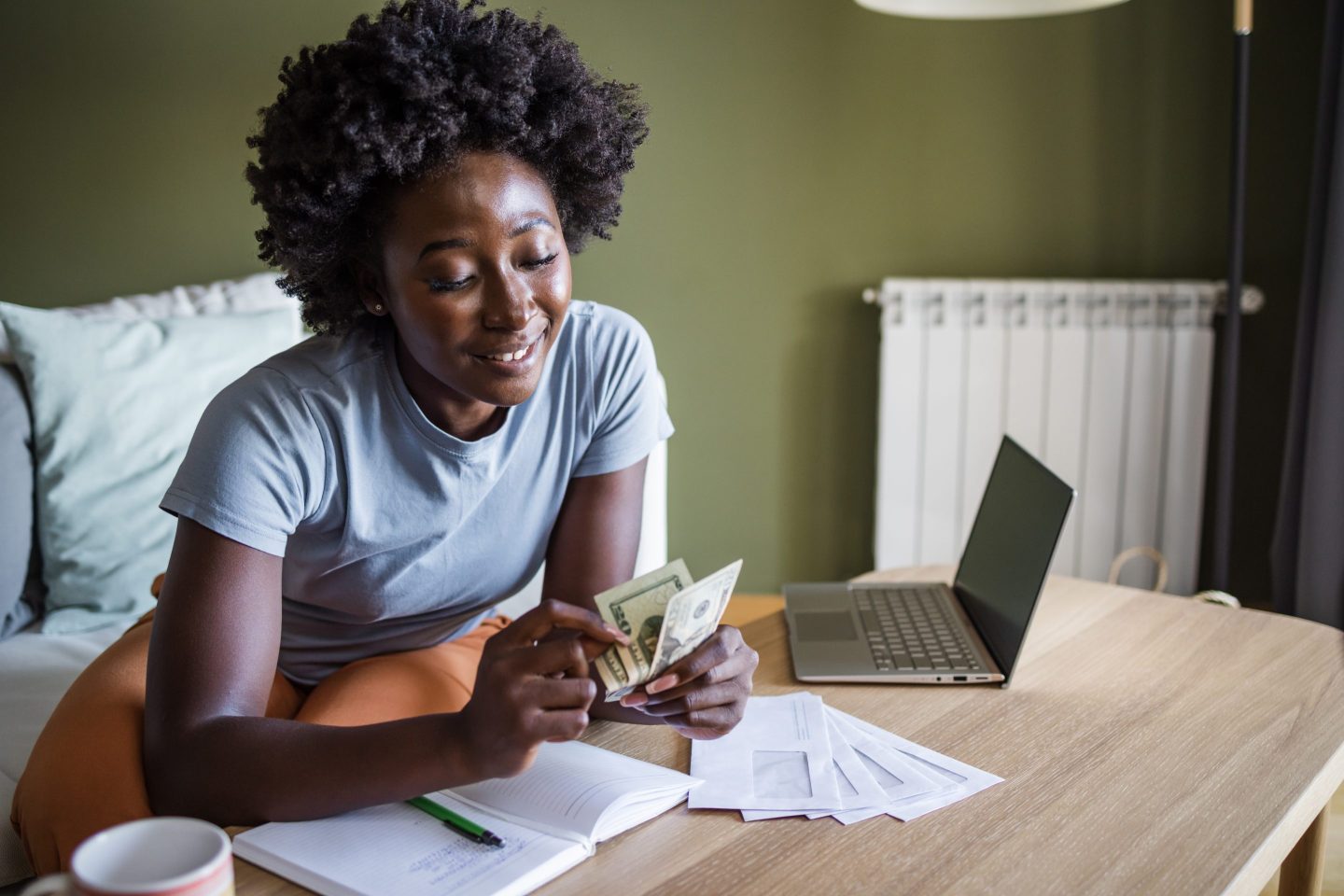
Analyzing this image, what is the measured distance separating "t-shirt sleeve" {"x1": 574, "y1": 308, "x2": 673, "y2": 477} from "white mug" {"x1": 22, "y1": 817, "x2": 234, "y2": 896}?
2.72ft

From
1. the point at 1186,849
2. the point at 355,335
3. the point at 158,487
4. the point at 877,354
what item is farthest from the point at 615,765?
the point at 877,354

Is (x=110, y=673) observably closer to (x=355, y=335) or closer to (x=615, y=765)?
(x=355, y=335)

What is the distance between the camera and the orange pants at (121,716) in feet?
3.77

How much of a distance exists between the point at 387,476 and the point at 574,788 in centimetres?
46

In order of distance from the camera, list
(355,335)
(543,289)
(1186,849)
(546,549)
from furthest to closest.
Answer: (546,549) → (355,335) → (543,289) → (1186,849)

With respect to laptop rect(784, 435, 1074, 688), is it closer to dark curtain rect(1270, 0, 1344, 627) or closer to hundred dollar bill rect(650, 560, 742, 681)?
hundred dollar bill rect(650, 560, 742, 681)

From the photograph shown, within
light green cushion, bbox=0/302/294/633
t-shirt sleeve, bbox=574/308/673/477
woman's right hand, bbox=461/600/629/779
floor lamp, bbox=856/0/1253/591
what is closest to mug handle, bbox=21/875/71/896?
woman's right hand, bbox=461/600/629/779

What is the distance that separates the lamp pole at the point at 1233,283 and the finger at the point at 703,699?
181cm

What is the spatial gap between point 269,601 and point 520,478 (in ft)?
1.17

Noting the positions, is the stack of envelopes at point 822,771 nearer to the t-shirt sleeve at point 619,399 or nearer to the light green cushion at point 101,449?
the t-shirt sleeve at point 619,399

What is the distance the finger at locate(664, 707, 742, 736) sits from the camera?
114cm

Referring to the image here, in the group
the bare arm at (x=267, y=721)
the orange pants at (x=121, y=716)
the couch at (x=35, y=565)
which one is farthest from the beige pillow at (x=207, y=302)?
the bare arm at (x=267, y=721)

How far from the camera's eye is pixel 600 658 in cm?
103

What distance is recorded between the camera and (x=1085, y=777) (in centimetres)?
110
